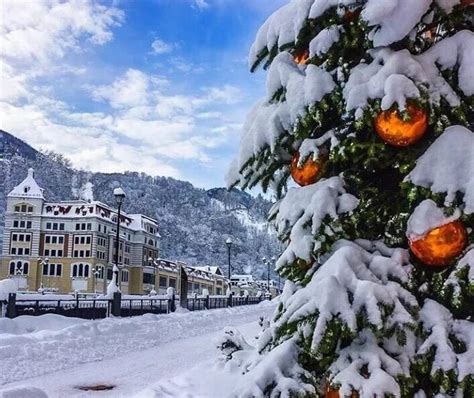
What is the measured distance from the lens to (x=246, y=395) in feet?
5.54

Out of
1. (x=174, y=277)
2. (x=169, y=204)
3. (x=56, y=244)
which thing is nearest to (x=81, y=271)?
(x=56, y=244)

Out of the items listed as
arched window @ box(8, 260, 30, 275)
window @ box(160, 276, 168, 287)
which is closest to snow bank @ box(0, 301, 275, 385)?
arched window @ box(8, 260, 30, 275)

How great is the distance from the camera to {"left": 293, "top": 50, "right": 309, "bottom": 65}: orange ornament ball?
2.09 metres

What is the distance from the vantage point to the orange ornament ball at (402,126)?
5.34 ft

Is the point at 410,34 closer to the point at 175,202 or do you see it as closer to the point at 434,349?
the point at 434,349

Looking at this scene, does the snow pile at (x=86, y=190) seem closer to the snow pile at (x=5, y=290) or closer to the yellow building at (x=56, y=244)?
the yellow building at (x=56, y=244)

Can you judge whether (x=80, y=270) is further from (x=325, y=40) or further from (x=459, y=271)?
(x=459, y=271)

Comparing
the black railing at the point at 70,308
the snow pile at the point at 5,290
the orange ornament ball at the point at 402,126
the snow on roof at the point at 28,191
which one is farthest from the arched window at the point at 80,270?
the orange ornament ball at the point at 402,126

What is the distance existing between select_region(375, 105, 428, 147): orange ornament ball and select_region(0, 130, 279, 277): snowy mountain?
100002 mm

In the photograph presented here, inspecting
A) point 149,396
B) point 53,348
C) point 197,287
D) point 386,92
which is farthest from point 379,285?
point 197,287

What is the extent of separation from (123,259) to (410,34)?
7255 cm

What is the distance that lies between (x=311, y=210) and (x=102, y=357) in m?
10.7

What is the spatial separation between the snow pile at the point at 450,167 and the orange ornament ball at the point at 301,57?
0.70 metres

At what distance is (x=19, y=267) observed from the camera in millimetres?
65125
